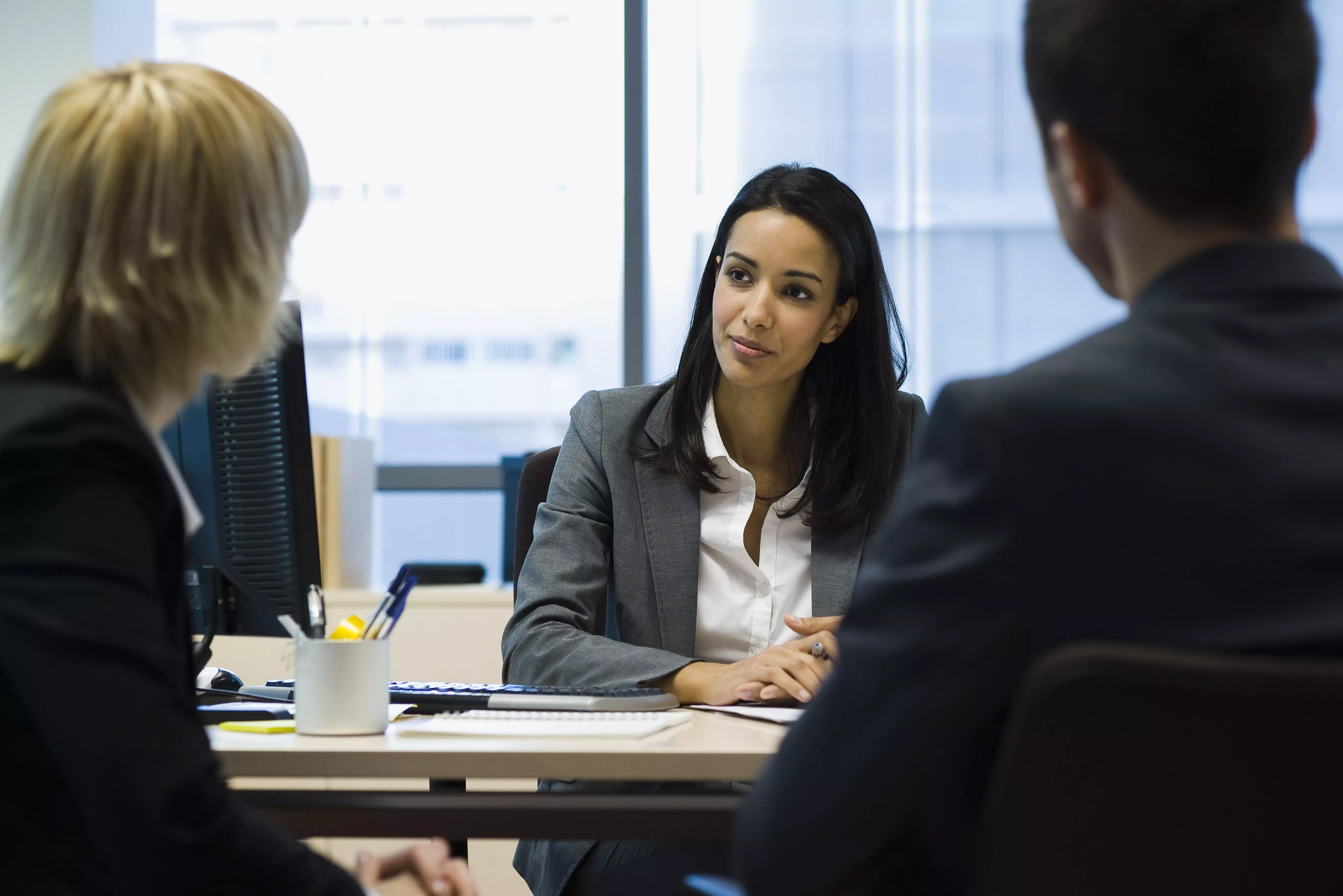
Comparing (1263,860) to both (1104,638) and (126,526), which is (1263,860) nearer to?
(1104,638)

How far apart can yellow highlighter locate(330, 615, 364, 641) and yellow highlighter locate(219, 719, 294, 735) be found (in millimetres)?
103

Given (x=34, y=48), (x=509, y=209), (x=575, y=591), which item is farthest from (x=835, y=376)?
(x=34, y=48)

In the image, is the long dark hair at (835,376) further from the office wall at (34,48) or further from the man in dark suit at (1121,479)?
the office wall at (34,48)

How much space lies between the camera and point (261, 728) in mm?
1254

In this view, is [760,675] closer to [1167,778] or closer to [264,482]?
[264,482]

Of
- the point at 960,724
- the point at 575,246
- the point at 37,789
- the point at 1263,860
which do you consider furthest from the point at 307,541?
the point at 575,246

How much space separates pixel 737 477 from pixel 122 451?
4.01 feet

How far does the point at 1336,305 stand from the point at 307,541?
1.06 meters

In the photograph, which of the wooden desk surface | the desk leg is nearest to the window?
the desk leg

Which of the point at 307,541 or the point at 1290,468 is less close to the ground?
the point at 1290,468

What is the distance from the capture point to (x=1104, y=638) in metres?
0.62

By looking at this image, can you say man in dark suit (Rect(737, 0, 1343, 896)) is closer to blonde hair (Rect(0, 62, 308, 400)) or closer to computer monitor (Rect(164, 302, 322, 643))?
blonde hair (Rect(0, 62, 308, 400))

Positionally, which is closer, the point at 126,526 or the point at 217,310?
the point at 126,526

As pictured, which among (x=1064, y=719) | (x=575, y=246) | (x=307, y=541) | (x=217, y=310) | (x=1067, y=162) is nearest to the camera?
(x=1064, y=719)
